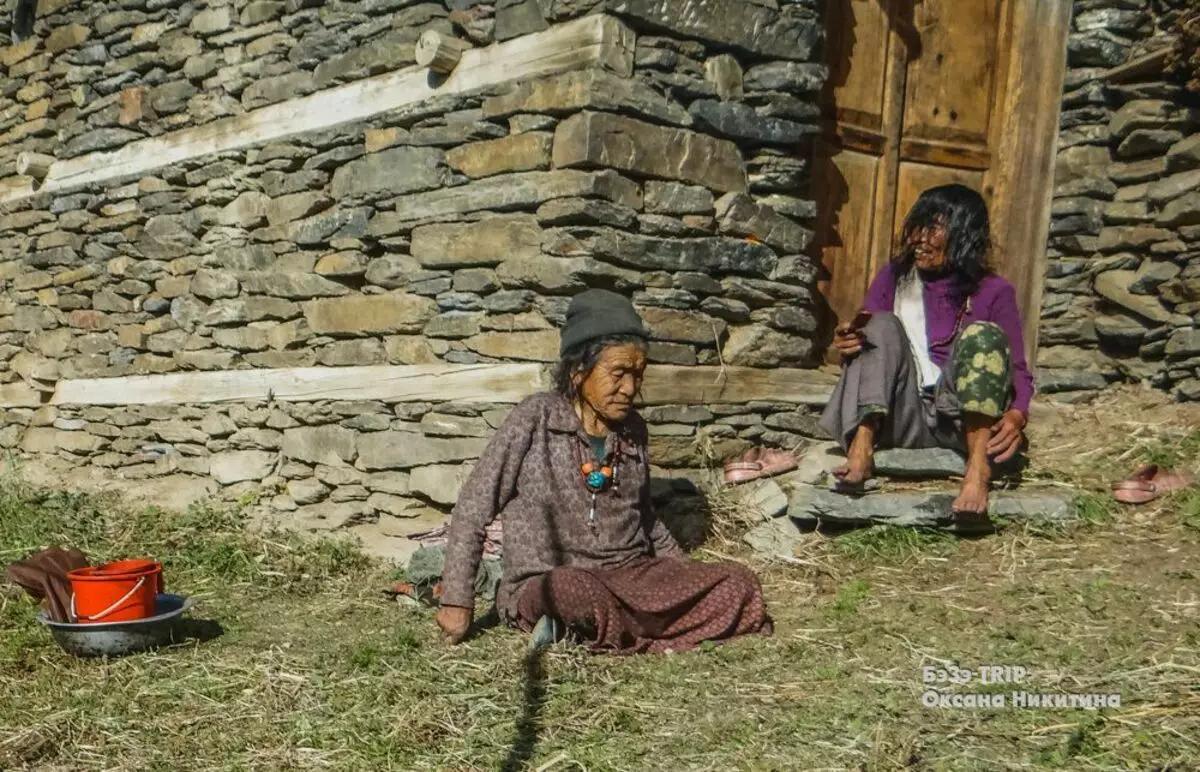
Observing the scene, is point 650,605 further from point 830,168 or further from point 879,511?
point 830,168

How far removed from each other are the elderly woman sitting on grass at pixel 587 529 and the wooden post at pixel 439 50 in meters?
1.50

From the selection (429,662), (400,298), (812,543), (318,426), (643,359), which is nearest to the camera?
(429,662)

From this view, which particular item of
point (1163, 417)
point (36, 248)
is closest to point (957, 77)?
point (1163, 417)

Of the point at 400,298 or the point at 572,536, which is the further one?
the point at 400,298

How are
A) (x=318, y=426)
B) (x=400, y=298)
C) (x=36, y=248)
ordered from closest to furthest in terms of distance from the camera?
(x=400, y=298)
(x=318, y=426)
(x=36, y=248)

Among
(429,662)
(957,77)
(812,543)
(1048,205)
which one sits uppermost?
(957,77)

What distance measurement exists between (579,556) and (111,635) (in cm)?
151

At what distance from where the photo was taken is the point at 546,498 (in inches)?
154

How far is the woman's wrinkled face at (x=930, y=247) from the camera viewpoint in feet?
15.4

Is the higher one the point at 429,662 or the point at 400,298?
the point at 400,298

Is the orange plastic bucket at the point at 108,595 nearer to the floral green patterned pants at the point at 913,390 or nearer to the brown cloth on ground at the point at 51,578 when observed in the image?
the brown cloth on ground at the point at 51,578

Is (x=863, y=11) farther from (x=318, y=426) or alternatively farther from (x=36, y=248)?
(x=36, y=248)

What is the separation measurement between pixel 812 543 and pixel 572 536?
1.20 metres

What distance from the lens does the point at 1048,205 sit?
593cm
